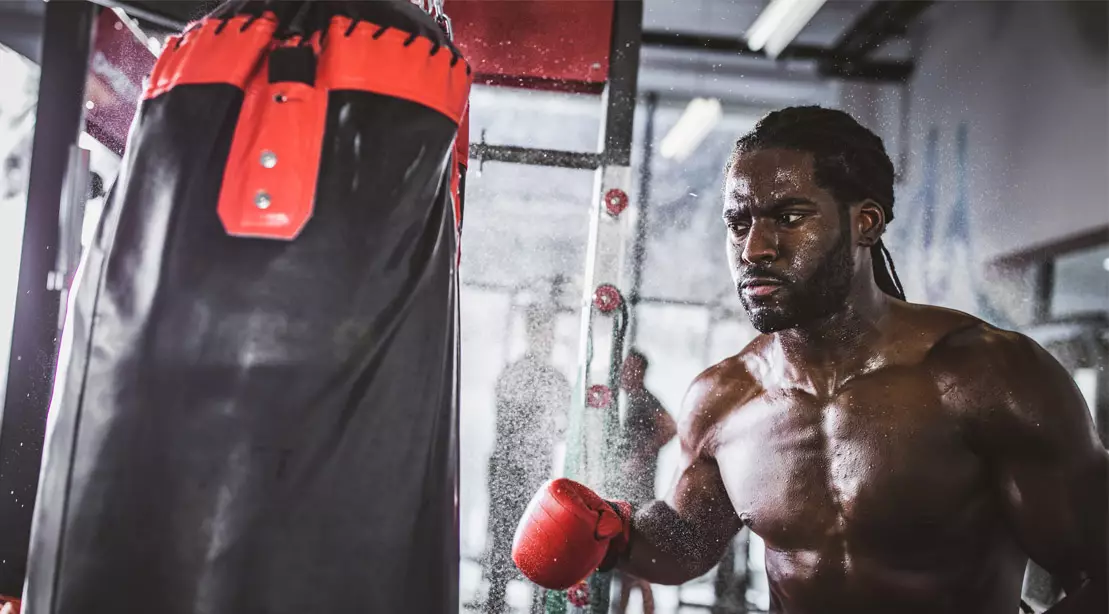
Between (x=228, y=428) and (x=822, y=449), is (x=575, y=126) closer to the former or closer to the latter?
(x=822, y=449)

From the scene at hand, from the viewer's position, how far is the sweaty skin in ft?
5.13

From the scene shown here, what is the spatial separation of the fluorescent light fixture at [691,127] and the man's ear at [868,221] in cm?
199

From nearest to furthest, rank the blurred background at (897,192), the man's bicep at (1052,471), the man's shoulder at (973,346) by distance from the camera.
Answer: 1. the man's bicep at (1052,471)
2. the man's shoulder at (973,346)
3. the blurred background at (897,192)

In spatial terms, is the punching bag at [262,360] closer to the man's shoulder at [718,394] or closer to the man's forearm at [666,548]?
the man's forearm at [666,548]

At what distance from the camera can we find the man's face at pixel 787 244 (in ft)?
5.73

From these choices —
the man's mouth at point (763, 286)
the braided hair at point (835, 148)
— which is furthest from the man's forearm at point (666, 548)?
the braided hair at point (835, 148)

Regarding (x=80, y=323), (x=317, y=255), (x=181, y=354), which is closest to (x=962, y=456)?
(x=317, y=255)

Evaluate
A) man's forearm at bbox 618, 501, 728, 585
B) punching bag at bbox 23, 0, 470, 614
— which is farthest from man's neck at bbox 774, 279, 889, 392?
punching bag at bbox 23, 0, 470, 614

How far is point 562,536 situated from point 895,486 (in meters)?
0.70

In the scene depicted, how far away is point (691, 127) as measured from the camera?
388 centimetres

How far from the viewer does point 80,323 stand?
1.01 m

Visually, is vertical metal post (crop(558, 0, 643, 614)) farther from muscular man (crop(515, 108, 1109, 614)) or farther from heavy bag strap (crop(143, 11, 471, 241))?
heavy bag strap (crop(143, 11, 471, 241))

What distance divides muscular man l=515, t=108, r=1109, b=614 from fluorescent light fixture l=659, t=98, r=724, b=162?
194 centimetres

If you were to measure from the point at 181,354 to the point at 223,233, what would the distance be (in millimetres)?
149
